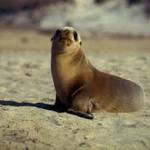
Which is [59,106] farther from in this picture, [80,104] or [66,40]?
[66,40]

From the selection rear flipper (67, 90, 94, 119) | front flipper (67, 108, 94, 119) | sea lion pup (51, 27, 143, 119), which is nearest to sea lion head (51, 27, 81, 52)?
sea lion pup (51, 27, 143, 119)

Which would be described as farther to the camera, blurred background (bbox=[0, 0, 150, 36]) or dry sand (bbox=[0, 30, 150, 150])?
blurred background (bbox=[0, 0, 150, 36])

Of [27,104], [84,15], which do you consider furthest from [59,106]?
[84,15]

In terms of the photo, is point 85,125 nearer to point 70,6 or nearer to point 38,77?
point 38,77

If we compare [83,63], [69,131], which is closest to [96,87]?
[83,63]

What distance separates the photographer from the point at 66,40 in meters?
6.95

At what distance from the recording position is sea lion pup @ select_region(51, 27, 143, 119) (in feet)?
22.9

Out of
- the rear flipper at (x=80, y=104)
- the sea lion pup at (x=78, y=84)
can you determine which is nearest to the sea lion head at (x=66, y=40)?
the sea lion pup at (x=78, y=84)

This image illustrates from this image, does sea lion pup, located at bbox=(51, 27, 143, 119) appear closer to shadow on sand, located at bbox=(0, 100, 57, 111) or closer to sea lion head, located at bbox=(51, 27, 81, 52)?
sea lion head, located at bbox=(51, 27, 81, 52)

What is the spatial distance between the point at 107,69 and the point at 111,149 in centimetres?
520

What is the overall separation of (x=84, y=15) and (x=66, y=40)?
795 inches

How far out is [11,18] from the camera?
93.9ft

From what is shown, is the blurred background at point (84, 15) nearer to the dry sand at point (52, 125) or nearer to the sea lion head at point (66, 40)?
the dry sand at point (52, 125)

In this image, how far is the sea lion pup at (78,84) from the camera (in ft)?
22.9
